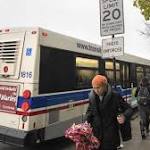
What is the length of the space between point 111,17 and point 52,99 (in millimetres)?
2440

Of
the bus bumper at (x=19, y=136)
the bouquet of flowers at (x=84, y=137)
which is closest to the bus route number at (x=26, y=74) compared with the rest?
the bus bumper at (x=19, y=136)

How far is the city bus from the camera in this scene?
9016mm

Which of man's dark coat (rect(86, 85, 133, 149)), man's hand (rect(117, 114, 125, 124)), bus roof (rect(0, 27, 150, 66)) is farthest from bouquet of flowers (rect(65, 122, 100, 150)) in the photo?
bus roof (rect(0, 27, 150, 66))

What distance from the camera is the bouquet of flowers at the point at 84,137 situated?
17.8 ft

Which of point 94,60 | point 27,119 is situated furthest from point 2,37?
point 94,60

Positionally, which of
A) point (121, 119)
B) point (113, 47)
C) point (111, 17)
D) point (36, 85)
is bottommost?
point (121, 119)

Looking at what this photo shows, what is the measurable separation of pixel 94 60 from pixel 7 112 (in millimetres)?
4392

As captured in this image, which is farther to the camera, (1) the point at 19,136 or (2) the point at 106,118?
(1) the point at 19,136

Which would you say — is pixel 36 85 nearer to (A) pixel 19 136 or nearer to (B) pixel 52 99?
(B) pixel 52 99

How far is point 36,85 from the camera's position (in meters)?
9.09

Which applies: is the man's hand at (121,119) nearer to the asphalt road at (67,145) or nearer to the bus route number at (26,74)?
the bus route number at (26,74)

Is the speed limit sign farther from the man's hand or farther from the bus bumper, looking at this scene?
the man's hand

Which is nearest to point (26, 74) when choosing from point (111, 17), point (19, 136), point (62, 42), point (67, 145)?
point (19, 136)

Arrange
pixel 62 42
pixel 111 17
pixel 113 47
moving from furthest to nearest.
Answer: pixel 62 42, pixel 113 47, pixel 111 17
